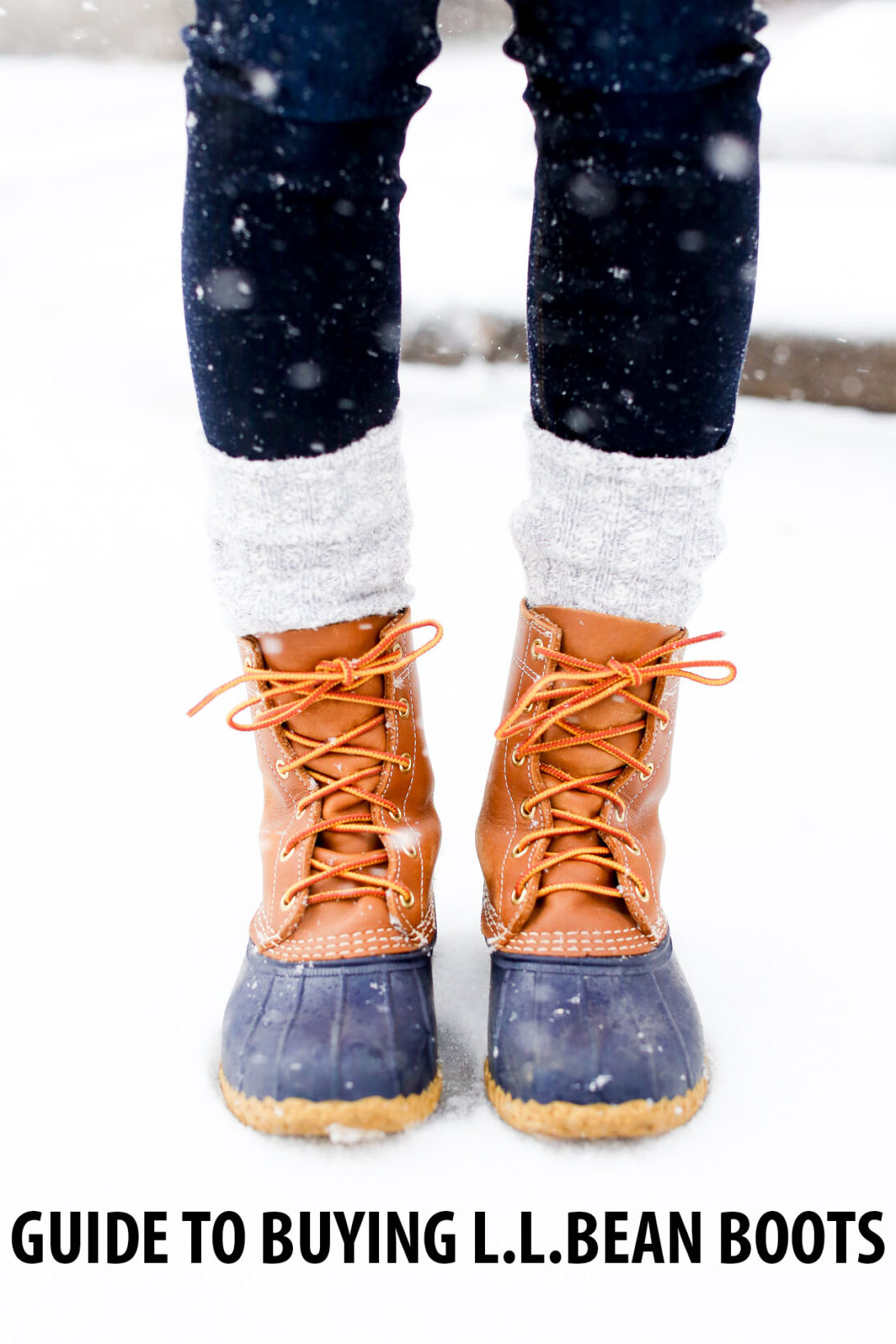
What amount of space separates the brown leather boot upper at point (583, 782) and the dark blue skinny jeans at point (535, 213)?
0.13 m

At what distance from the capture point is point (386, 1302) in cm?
51

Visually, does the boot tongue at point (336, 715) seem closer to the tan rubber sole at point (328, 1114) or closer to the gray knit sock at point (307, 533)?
the gray knit sock at point (307, 533)

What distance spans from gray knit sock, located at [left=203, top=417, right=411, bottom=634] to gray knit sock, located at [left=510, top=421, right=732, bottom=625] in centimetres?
10

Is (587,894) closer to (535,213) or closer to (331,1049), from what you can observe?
(331,1049)

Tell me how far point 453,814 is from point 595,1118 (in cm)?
38

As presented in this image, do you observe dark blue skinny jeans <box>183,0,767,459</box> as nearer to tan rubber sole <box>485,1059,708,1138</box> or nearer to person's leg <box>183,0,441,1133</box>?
person's leg <box>183,0,441,1133</box>

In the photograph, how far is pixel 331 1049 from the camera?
1.92 feet

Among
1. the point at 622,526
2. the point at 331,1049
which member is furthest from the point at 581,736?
the point at 331,1049

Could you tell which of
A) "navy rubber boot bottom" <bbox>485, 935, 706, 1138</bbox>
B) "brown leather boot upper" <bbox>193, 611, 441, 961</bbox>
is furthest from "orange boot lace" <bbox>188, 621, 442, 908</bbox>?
"navy rubber boot bottom" <bbox>485, 935, 706, 1138</bbox>

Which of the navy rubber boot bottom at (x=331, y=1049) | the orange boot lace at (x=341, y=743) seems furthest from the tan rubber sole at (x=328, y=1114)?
the orange boot lace at (x=341, y=743)

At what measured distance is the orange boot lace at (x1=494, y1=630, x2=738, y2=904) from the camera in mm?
630

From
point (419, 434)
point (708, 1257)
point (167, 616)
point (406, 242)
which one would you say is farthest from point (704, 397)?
point (406, 242)

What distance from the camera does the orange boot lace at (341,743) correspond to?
632 millimetres

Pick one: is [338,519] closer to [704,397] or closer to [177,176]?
[704,397]
